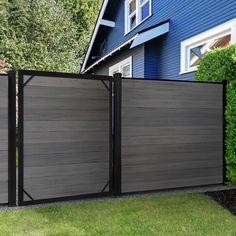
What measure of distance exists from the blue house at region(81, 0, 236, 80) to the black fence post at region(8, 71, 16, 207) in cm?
489

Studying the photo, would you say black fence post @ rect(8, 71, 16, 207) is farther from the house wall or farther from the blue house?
the house wall

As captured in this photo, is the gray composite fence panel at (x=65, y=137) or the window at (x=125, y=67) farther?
the window at (x=125, y=67)

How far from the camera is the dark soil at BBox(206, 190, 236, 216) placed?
4472mm

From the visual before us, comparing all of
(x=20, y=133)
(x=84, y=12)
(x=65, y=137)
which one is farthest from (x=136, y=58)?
(x=84, y=12)

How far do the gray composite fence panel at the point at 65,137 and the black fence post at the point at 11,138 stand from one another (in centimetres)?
15

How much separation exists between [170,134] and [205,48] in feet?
12.2

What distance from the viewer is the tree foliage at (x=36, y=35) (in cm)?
1673

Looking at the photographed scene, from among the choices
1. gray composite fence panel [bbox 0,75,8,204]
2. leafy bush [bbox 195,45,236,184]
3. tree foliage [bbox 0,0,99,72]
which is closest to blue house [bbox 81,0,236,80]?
leafy bush [bbox 195,45,236,184]

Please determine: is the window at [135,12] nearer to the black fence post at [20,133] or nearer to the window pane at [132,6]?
the window pane at [132,6]

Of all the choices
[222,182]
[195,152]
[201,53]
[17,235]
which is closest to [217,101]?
[195,152]

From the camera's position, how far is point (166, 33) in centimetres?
966

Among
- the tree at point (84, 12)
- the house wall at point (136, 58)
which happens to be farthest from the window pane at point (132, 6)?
the tree at point (84, 12)

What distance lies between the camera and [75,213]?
163 inches

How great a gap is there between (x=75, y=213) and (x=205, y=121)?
2.82m
